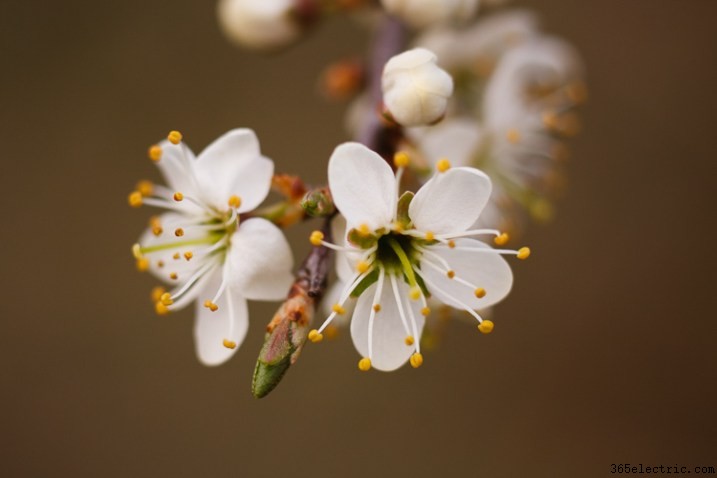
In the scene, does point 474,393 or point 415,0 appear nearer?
point 415,0

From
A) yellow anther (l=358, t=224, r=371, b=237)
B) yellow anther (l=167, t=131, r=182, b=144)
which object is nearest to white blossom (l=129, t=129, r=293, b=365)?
yellow anther (l=167, t=131, r=182, b=144)

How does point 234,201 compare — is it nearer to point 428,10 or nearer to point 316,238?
point 316,238

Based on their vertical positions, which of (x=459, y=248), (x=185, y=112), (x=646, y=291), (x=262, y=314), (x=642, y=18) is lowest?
(x=459, y=248)

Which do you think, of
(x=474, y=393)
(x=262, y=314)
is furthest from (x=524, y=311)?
(x=262, y=314)

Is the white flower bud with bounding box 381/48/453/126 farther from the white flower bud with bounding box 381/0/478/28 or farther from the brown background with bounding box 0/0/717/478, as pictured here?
the brown background with bounding box 0/0/717/478

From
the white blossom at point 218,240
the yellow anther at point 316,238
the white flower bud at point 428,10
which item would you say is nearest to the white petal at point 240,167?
the white blossom at point 218,240

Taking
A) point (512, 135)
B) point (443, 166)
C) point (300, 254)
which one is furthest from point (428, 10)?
point (300, 254)

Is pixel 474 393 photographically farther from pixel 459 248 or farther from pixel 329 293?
pixel 459 248
